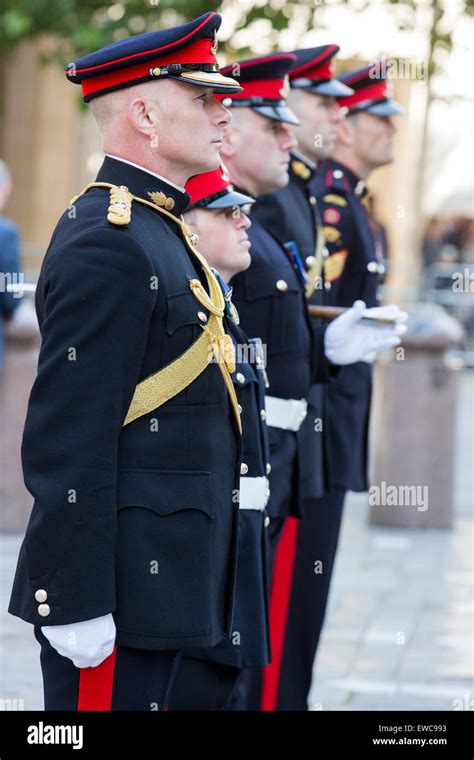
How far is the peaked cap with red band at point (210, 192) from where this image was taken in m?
3.58

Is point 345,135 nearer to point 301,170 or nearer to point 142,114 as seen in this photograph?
point 301,170

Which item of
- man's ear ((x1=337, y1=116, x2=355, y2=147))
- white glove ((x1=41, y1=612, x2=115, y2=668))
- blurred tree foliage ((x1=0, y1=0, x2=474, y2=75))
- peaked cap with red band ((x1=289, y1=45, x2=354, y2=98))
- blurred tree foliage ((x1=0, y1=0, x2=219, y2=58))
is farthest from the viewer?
blurred tree foliage ((x1=0, y1=0, x2=219, y2=58))

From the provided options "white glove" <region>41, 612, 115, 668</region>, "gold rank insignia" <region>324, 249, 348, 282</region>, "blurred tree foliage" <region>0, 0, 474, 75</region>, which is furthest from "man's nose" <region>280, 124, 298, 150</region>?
"blurred tree foliage" <region>0, 0, 474, 75</region>

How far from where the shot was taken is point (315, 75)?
4930mm

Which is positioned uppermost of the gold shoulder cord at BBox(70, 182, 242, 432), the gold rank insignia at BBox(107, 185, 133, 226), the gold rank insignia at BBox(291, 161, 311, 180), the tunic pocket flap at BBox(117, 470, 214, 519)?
the gold rank insignia at BBox(291, 161, 311, 180)

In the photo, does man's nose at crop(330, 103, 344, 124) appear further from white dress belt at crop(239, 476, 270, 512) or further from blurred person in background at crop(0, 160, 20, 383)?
blurred person in background at crop(0, 160, 20, 383)

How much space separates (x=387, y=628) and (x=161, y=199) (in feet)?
12.2

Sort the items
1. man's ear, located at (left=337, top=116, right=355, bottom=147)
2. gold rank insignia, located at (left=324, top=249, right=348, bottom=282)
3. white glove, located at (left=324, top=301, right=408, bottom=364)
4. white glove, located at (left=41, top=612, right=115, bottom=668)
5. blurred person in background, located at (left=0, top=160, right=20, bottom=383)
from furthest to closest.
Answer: blurred person in background, located at (left=0, top=160, right=20, bottom=383)
man's ear, located at (left=337, top=116, right=355, bottom=147)
gold rank insignia, located at (left=324, top=249, right=348, bottom=282)
white glove, located at (left=324, top=301, right=408, bottom=364)
white glove, located at (left=41, top=612, right=115, bottom=668)

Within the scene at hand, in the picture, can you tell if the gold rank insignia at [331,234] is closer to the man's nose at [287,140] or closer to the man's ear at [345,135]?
the man's ear at [345,135]

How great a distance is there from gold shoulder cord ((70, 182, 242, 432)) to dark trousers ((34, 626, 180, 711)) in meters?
0.48

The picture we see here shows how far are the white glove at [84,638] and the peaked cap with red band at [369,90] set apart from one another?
3.18 metres

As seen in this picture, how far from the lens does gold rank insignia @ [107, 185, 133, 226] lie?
2904mm
